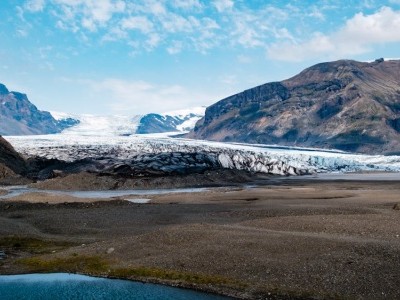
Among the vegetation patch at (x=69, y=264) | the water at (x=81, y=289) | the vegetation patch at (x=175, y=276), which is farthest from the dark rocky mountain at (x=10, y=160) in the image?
the vegetation patch at (x=175, y=276)

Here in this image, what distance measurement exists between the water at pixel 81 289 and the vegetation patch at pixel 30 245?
660cm

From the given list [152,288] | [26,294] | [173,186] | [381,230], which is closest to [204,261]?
[152,288]

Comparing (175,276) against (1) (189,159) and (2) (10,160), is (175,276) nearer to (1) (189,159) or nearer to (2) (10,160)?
(1) (189,159)

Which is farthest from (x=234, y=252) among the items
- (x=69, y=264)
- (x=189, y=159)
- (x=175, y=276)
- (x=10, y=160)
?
(x=10, y=160)

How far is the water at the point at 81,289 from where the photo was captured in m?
24.5

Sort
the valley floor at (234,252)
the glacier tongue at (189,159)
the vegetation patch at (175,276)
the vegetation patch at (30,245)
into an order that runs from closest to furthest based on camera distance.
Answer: the valley floor at (234,252) → the vegetation patch at (175,276) → the vegetation patch at (30,245) → the glacier tongue at (189,159)

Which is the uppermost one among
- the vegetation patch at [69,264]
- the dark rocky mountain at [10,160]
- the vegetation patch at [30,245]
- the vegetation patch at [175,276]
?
the dark rocky mountain at [10,160]

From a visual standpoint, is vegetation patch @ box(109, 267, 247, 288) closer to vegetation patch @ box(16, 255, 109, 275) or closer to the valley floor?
the valley floor

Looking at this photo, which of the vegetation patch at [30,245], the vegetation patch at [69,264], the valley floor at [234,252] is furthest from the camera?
the vegetation patch at [30,245]

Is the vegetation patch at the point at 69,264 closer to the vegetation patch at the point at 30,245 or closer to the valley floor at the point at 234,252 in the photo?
the valley floor at the point at 234,252

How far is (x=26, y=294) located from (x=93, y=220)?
2122cm

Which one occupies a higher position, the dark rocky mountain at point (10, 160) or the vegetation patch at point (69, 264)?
the dark rocky mountain at point (10, 160)

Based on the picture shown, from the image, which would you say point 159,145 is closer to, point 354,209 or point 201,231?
point 354,209

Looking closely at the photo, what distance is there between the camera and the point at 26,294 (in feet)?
81.6
